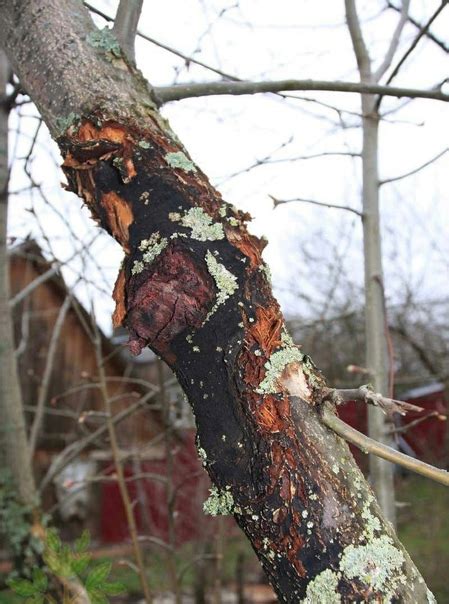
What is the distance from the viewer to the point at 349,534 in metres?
0.91

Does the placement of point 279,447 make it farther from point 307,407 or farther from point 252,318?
point 252,318

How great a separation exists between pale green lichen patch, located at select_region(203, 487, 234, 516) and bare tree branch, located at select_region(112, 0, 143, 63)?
0.85 m

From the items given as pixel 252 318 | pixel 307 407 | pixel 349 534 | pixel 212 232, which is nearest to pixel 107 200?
pixel 212 232

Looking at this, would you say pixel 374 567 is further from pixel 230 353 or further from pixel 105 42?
pixel 105 42

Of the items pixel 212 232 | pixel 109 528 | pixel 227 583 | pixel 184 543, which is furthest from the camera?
pixel 109 528

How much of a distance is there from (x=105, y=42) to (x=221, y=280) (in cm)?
57

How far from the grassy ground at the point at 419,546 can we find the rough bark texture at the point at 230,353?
198 inches

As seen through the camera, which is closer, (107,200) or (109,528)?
(107,200)

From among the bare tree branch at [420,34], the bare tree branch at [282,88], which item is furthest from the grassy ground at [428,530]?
the bare tree branch at [282,88]

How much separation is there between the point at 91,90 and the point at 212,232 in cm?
36

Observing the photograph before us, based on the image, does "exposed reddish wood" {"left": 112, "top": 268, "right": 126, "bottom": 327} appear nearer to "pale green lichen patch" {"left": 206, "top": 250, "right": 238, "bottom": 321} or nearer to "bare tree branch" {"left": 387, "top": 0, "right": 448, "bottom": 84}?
"pale green lichen patch" {"left": 206, "top": 250, "right": 238, "bottom": 321}

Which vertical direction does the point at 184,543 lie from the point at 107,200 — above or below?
below

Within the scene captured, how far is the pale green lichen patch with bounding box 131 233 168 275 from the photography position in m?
1.02

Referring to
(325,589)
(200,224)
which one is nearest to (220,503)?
(325,589)
